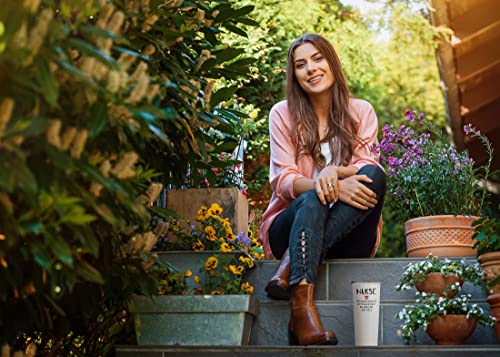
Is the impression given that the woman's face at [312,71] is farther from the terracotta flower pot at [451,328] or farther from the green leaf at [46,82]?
the green leaf at [46,82]

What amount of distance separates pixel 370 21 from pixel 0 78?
7.02 meters

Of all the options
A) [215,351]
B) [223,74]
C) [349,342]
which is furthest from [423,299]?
[223,74]

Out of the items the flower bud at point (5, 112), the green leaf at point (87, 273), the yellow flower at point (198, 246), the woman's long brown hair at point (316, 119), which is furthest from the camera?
the woman's long brown hair at point (316, 119)

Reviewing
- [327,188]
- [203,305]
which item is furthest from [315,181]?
[203,305]

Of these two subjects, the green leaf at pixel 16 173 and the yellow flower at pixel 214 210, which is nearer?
the green leaf at pixel 16 173

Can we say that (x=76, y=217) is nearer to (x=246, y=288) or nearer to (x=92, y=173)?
(x=92, y=173)

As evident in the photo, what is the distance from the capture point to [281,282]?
3.17 m

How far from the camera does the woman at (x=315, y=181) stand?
3.09 m

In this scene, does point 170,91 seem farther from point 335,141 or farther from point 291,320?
point 335,141

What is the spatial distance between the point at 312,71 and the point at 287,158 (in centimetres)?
39

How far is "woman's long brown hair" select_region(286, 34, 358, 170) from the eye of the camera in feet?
11.9

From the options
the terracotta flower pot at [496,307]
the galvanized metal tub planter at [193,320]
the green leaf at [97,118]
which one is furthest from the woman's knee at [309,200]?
the green leaf at [97,118]

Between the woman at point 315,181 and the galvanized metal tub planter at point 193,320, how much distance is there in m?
0.20

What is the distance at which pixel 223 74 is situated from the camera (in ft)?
9.57
